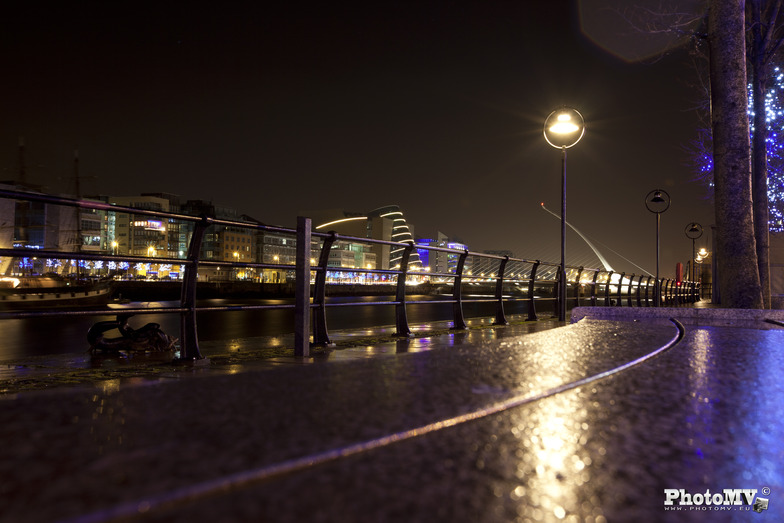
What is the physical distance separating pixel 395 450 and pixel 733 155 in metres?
7.85

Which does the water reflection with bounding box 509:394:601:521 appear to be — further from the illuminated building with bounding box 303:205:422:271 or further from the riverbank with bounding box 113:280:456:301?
the illuminated building with bounding box 303:205:422:271

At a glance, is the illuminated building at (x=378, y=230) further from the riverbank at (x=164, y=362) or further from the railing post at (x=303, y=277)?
the railing post at (x=303, y=277)

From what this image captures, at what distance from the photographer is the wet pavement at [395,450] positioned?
550 millimetres

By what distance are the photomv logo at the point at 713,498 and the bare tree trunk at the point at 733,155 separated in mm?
7415

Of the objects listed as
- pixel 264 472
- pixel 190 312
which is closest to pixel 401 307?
pixel 190 312

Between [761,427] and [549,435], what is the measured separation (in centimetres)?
47

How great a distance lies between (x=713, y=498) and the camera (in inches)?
26.0

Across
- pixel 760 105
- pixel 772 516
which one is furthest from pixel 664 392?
pixel 760 105

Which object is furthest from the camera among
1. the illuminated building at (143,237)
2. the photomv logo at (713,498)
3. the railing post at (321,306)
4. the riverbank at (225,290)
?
the illuminated building at (143,237)

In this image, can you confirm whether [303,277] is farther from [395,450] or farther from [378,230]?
[378,230]

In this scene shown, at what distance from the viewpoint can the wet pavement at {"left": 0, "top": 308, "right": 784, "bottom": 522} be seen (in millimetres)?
550

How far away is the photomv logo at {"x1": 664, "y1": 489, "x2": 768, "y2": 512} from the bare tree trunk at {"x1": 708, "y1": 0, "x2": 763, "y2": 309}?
7.42 meters

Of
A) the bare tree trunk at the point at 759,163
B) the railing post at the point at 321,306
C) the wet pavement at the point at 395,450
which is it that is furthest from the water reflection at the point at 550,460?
the bare tree trunk at the point at 759,163

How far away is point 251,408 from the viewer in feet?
3.24
